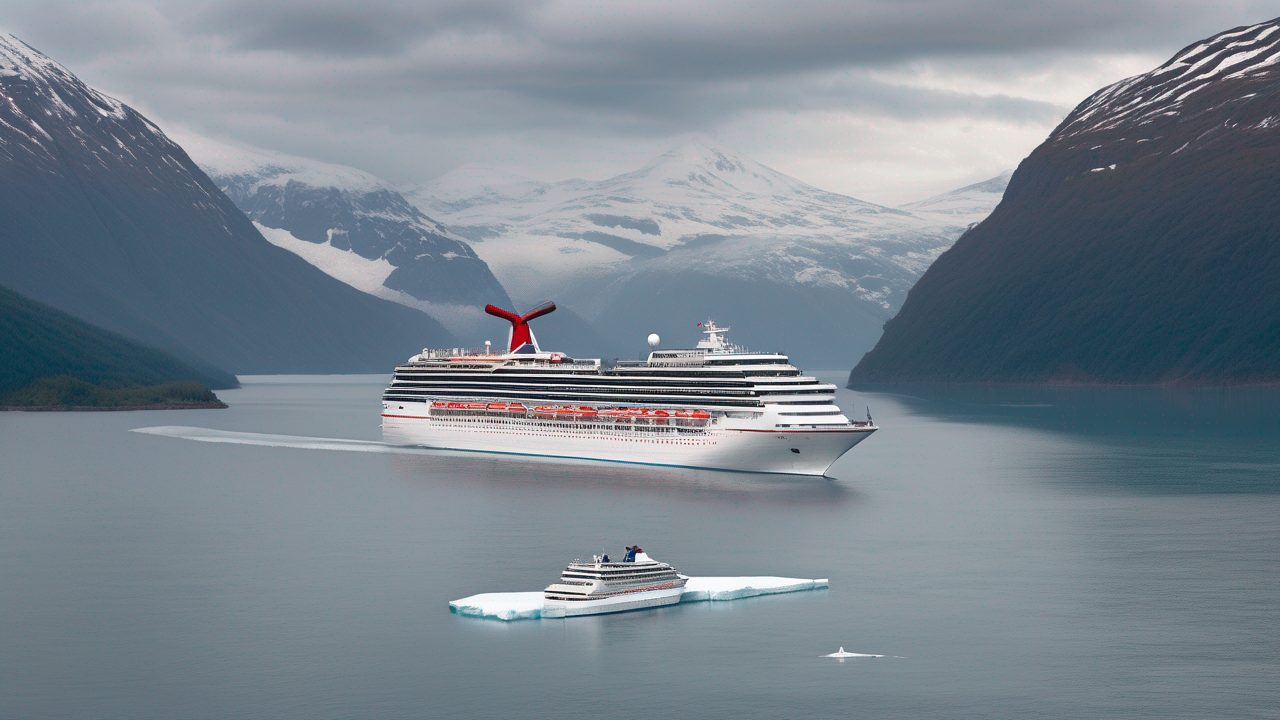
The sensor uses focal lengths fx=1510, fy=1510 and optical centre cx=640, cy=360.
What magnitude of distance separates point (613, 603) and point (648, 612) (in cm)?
163

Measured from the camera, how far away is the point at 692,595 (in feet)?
215

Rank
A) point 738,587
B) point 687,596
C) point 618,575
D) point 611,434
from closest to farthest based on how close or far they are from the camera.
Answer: point 618,575
point 687,596
point 738,587
point 611,434

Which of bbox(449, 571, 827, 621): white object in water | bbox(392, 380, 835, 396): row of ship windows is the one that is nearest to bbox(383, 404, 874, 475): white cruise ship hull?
bbox(392, 380, 835, 396): row of ship windows

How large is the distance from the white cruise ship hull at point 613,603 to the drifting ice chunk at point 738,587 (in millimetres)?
718

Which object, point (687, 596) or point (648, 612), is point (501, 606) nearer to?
point (648, 612)

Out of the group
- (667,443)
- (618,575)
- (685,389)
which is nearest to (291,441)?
(667,443)

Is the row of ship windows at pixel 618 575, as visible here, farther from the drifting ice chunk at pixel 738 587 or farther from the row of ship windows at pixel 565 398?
the row of ship windows at pixel 565 398

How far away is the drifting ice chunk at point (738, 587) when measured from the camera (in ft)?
215

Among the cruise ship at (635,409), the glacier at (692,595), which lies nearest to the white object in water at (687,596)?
the glacier at (692,595)

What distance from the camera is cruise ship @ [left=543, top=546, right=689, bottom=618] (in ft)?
206

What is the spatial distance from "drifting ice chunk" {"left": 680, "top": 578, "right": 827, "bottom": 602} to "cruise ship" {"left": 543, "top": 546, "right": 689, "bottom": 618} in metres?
0.61

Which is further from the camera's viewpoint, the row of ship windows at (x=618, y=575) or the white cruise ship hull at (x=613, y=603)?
the row of ship windows at (x=618, y=575)

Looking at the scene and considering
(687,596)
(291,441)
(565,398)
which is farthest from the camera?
(291,441)

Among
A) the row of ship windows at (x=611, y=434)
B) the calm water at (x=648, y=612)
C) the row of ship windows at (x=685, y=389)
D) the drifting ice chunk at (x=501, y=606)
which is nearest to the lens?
the calm water at (x=648, y=612)
